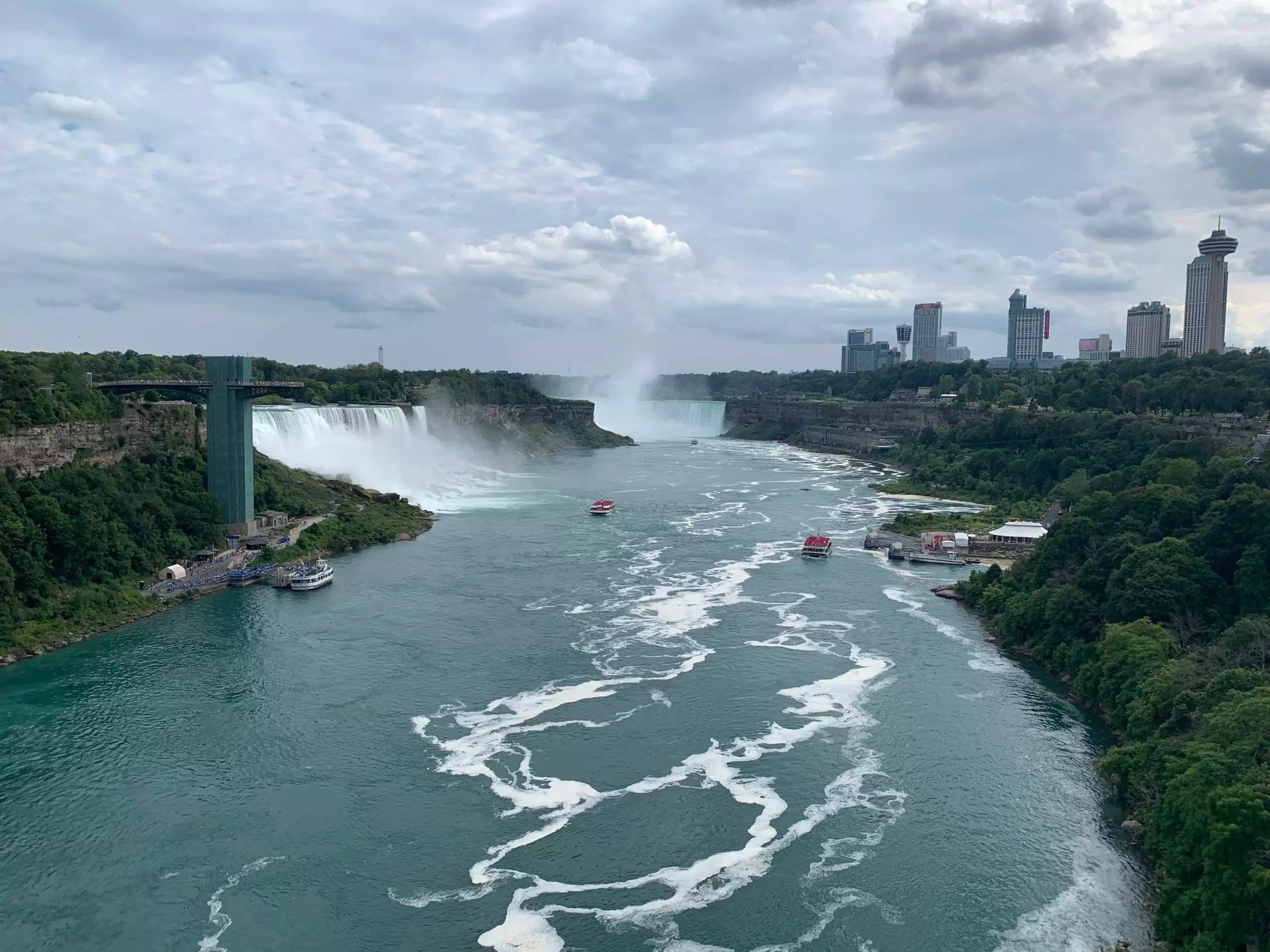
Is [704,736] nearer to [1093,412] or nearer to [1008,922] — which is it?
[1008,922]

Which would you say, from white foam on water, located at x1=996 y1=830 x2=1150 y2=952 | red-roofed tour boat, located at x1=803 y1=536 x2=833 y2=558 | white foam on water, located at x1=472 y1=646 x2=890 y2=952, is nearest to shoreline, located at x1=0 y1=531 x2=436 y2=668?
white foam on water, located at x1=472 y1=646 x2=890 y2=952

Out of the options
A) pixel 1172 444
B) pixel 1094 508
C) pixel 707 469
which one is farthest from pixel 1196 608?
pixel 707 469

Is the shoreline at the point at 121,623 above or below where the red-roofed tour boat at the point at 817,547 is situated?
below

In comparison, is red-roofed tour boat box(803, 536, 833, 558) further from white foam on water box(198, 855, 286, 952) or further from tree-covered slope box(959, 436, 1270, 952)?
white foam on water box(198, 855, 286, 952)

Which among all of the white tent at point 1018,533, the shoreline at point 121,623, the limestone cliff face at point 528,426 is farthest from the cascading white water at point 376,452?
the white tent at point 1018,533

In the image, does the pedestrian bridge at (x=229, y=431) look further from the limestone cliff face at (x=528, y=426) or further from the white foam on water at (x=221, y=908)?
the limestone cliff face at (x=528, y=426)

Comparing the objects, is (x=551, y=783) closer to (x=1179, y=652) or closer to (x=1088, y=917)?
(x=1088, y=917)
